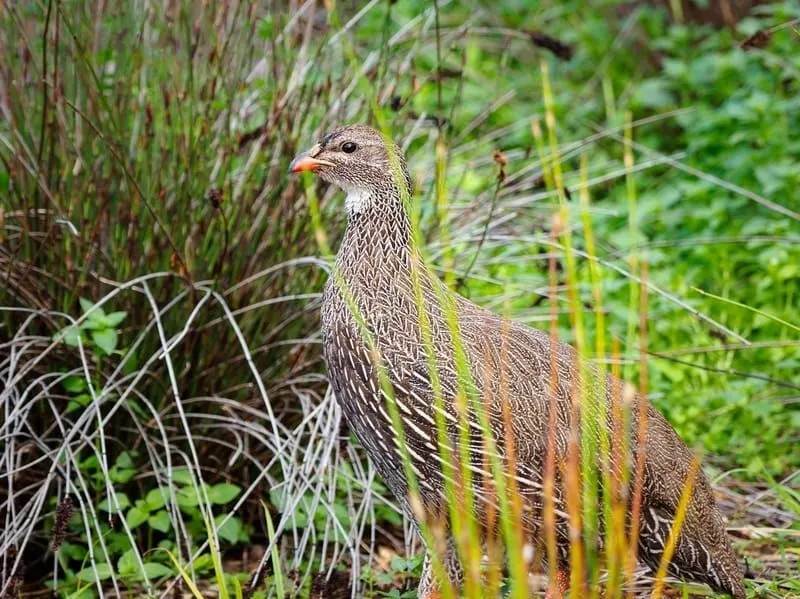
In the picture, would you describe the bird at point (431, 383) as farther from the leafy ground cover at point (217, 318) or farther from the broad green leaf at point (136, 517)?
the broad green leaf at point (136, 517)

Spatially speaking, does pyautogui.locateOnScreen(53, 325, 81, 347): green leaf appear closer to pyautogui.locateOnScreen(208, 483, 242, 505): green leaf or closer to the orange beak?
pyautogui.locateOnScreen(208, 483, 242, 505): green leaf

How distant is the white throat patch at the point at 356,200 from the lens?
379cm

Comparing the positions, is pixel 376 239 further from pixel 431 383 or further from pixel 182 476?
pixel 182 476

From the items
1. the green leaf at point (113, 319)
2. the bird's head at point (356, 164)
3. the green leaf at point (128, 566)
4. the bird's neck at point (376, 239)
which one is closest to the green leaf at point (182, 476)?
the green leaf at point (128, 566)

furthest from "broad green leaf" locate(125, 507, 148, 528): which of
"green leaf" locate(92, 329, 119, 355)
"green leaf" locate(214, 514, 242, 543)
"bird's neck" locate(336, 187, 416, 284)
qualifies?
"bird's neck" locate(336, 187, 416, 284)

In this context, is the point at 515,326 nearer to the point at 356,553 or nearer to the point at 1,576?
the point at 356,553

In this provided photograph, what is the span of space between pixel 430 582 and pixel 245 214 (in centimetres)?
153

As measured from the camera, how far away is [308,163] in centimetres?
381

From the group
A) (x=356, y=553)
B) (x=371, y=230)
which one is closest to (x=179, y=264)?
(x=371, y=230)

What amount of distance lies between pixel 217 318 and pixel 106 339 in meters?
0.52

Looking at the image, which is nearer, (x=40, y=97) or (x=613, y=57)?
(x=40, y=97)

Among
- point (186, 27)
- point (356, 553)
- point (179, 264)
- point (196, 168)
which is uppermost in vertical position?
point (186, 27)

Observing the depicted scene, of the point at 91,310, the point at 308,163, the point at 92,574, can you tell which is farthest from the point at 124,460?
the point at 308,163

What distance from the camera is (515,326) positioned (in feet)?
12.5
